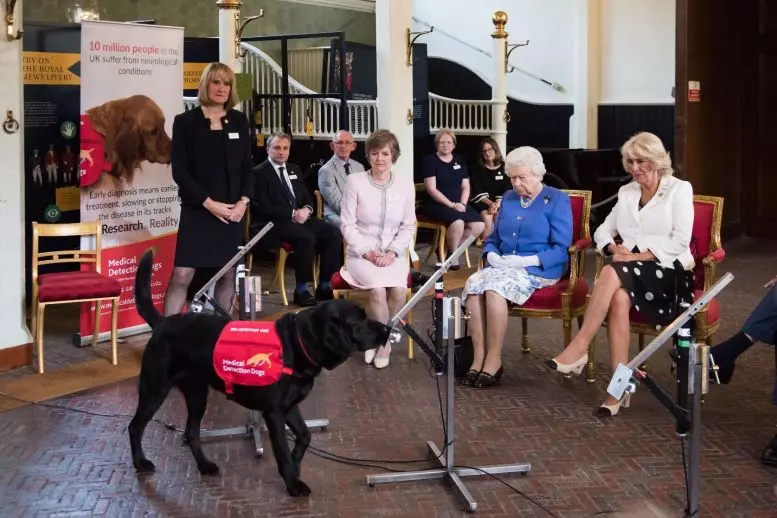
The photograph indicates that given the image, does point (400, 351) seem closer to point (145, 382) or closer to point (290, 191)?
point (290, 191)

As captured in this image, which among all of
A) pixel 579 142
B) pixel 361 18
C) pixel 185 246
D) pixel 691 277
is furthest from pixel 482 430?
pixel 361 18

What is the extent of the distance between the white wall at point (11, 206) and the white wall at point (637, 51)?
9759 millimetres

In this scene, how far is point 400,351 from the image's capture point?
664 cm

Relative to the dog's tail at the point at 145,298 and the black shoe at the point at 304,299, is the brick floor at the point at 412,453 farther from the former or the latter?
the black shoe at the point at 304,299

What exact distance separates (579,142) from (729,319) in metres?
7.70

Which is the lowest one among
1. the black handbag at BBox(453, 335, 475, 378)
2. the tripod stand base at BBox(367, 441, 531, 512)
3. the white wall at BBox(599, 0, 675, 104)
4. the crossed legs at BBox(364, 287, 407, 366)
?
the tripod stand base at BBox(367, 441, 531, 512)

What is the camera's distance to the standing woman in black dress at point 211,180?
600cm

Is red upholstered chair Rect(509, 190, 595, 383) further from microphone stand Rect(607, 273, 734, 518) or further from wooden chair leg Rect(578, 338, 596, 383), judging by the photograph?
microphone stand Rect(607, 273, 734, 518)

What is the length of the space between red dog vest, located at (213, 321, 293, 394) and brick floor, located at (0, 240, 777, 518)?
1.58 feet

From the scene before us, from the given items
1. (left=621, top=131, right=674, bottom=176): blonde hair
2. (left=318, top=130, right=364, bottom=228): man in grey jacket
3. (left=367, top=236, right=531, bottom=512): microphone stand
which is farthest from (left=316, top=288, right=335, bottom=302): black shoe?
(left=367, top=236, right=531, bottom=512): microphone stand

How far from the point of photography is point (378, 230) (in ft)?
20.2

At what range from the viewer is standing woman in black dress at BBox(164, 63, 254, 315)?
19.7 feet

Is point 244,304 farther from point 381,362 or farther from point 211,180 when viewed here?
point 381,362

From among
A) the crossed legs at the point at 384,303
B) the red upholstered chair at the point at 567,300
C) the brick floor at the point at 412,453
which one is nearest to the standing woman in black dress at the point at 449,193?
the crossed legs at the point at 384,303
